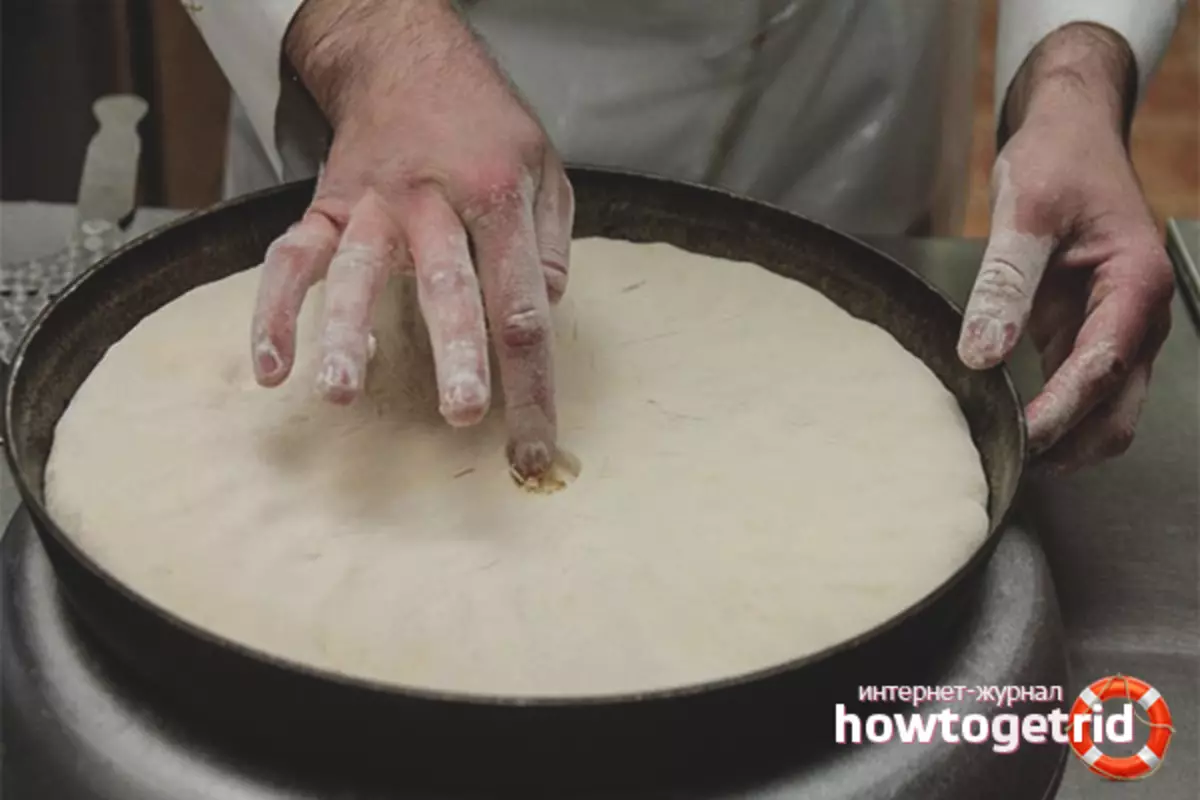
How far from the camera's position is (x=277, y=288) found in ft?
2.66

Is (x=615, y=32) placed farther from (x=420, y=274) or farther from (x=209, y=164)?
(x=209, y=164)

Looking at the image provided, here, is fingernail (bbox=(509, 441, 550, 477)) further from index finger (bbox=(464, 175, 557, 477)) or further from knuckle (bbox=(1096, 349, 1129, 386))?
knuckle (bbox=(1096, 349, 1129, 386))

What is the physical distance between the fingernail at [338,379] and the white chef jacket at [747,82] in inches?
16.6

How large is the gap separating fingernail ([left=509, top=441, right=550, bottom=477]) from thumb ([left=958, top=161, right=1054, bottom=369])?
0.94 feet

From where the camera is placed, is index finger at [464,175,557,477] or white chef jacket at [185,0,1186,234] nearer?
index finger at [464,175,557,477]

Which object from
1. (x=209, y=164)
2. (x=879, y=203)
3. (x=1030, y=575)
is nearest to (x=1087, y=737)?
(x=1030, y=575)

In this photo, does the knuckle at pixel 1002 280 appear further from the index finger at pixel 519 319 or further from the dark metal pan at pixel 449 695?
the index finger at pixel 519 319

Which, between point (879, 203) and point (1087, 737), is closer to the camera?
point (1087, 737)

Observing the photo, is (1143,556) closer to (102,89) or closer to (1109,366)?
(1109,366)

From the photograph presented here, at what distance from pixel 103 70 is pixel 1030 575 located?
1806 mm

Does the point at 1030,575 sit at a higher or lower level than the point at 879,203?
higher

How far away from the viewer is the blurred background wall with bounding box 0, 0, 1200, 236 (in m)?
2.11

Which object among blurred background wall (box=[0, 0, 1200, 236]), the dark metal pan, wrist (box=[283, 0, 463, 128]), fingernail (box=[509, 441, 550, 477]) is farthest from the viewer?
blurred background wall (box=[0, 0, 1200, 236])


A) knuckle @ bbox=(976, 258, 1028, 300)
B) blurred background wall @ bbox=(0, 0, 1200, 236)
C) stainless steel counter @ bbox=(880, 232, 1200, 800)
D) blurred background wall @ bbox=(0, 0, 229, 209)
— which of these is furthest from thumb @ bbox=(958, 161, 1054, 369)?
blurred background wall @ bbox=(0, 0, 229, 209)
